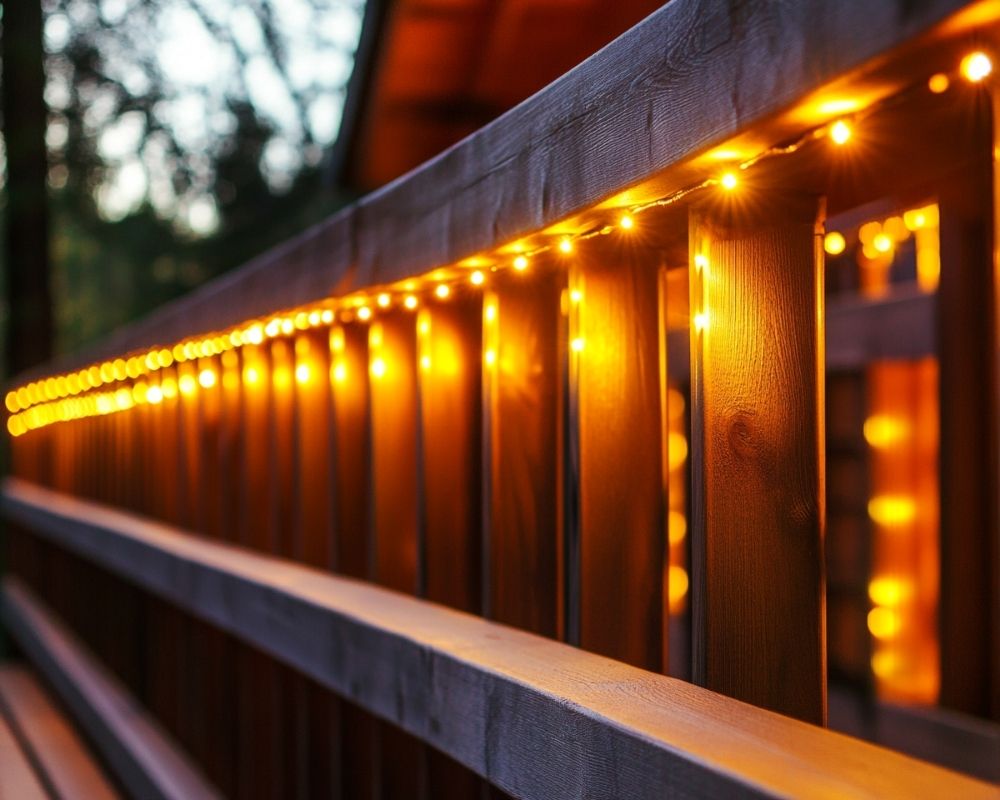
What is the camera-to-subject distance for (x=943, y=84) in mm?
1080

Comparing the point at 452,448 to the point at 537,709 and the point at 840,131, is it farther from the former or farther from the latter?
the point at 840,131

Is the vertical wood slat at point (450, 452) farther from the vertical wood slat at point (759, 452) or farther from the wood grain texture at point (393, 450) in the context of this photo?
the vertical wood slat at point (759, 452)

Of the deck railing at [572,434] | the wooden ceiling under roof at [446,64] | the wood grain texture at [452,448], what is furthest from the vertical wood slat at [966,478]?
the wood grain texture at [452,448]

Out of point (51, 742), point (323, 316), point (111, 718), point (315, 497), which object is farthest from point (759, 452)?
point (51, 742)

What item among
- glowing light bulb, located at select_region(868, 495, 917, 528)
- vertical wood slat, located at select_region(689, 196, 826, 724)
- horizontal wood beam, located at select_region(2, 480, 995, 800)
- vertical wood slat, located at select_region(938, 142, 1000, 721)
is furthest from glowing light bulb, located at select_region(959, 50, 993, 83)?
glowing light bulb, located at select_region(868, 495, 917, 528)

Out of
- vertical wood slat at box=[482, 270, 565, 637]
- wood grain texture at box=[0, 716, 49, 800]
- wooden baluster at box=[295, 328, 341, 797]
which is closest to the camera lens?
vertical wood slat at box=[482, 270, 565, 637]

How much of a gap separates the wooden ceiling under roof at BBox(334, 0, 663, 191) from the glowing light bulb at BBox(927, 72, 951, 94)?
3.96 m

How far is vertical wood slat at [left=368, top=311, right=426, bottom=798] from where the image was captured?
2.41m

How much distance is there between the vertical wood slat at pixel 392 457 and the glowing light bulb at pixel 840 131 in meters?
A: 1.30

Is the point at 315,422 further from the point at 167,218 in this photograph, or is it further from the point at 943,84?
the point at 167,218

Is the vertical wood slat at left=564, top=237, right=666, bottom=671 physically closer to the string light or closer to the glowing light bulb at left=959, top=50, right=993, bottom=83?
the glowing light bulb at left=959, top=50, right=993, bottom=83

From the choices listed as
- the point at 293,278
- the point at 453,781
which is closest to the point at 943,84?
the point at 453,781

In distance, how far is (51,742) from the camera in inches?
201

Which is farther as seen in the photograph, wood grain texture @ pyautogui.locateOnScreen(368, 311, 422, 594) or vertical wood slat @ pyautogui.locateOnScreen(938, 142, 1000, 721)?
vertical wood slat @ pyautogui.locateOnScreen(938, 142, 1000, 721)
